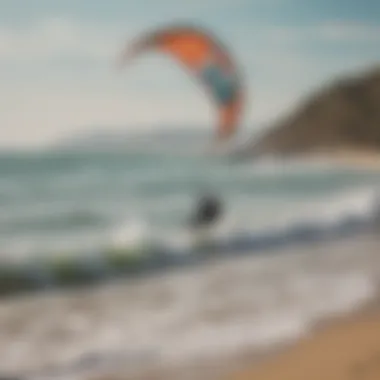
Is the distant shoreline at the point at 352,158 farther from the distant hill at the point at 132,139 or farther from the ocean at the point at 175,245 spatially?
the distant hill at the point at 132,139

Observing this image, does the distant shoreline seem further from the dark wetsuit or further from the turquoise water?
the dark wetsuit

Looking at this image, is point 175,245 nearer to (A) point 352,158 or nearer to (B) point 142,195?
(B) point 142,195

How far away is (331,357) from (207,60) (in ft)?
1.60

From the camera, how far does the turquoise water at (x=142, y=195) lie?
120 centimetres

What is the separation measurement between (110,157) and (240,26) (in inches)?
11.3

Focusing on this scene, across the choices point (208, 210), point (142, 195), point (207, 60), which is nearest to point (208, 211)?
point (208, 210)

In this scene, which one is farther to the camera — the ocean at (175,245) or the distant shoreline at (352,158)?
the distant shoreline at (352,158)

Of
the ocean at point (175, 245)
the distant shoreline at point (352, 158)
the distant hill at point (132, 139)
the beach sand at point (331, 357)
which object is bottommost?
the beach sand at point (331, 357)

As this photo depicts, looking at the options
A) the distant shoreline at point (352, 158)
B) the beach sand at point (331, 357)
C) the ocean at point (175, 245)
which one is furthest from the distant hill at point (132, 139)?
the beach sand at point (331, 357)

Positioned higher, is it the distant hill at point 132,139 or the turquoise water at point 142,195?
the distant hill at point 132,139

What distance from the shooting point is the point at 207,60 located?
1293 mm

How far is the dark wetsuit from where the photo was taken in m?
1.29

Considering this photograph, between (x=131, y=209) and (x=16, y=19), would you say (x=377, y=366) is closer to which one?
(x=131, y=209)

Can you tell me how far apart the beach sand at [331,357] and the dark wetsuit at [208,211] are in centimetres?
22
